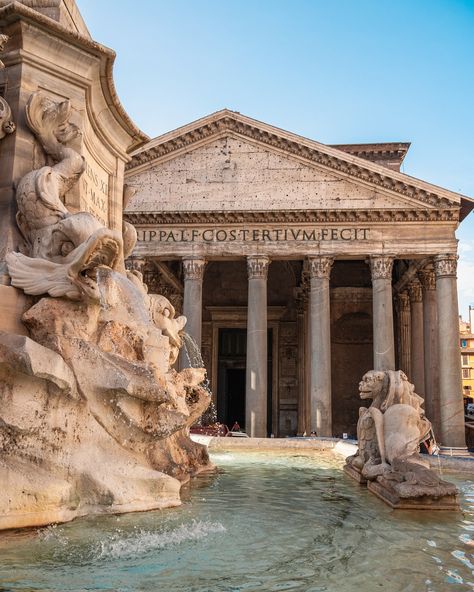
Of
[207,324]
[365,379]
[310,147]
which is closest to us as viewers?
[365,379]

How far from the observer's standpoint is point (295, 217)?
18609 millimetres

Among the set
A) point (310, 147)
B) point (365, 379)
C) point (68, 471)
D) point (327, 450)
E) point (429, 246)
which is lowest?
point (327, 450)

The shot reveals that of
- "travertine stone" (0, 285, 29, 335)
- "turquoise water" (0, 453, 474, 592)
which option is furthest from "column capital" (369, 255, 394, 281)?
"travertine stone" (0, 285, 29, 335)

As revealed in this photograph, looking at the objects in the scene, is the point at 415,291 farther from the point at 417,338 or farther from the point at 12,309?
the point at 12,309

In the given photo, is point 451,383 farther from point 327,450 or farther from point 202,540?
point 202,540

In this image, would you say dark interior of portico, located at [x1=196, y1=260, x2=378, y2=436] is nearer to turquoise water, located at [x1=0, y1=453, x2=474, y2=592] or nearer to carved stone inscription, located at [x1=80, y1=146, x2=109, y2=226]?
carved stone inscription, located at [x1=80, y1=146, x2=109, y2=226]

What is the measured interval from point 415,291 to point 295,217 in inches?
233

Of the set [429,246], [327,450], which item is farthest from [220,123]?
[327,450]

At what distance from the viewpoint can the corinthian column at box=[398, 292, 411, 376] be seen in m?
22.7

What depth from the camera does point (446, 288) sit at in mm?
17938

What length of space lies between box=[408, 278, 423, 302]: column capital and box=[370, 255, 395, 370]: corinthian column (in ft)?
11.8

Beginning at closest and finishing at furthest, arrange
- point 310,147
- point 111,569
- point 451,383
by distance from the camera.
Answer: point 111,569, point 451,383, point 310,147

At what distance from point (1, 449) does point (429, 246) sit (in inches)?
662

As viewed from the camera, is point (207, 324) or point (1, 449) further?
point (207, 324)
